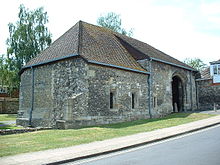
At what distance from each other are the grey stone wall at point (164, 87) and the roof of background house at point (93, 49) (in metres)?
0.90

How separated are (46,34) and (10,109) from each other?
532 inches

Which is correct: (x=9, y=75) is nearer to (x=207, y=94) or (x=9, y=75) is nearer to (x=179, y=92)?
(x=179, y=92)

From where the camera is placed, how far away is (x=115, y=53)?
16875mm

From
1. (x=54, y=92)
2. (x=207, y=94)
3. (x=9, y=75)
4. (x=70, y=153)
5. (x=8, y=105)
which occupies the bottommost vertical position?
(x=70, y=153)

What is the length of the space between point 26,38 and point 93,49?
57.4 feet

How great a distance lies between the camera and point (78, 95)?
12766 millimetres

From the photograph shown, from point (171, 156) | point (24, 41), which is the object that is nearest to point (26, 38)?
point (24, 41)

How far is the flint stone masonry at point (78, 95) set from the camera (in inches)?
507

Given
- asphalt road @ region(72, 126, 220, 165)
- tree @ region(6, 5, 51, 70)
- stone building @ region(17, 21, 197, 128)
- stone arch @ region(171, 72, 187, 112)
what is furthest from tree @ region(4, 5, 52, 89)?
asphalt road @ region(72, 126, 220, 165)

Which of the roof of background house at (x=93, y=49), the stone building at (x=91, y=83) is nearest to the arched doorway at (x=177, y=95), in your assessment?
the stone building at (x=91, y=83)

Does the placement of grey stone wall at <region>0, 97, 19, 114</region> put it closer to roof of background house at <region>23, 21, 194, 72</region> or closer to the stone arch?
roof of background house at <region>23, 21, 194, 72</region>

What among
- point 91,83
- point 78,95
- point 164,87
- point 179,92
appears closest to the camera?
point 78,95

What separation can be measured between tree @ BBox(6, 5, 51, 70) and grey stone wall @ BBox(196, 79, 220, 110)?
20.9 m

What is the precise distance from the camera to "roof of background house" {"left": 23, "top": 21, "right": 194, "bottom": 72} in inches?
567
